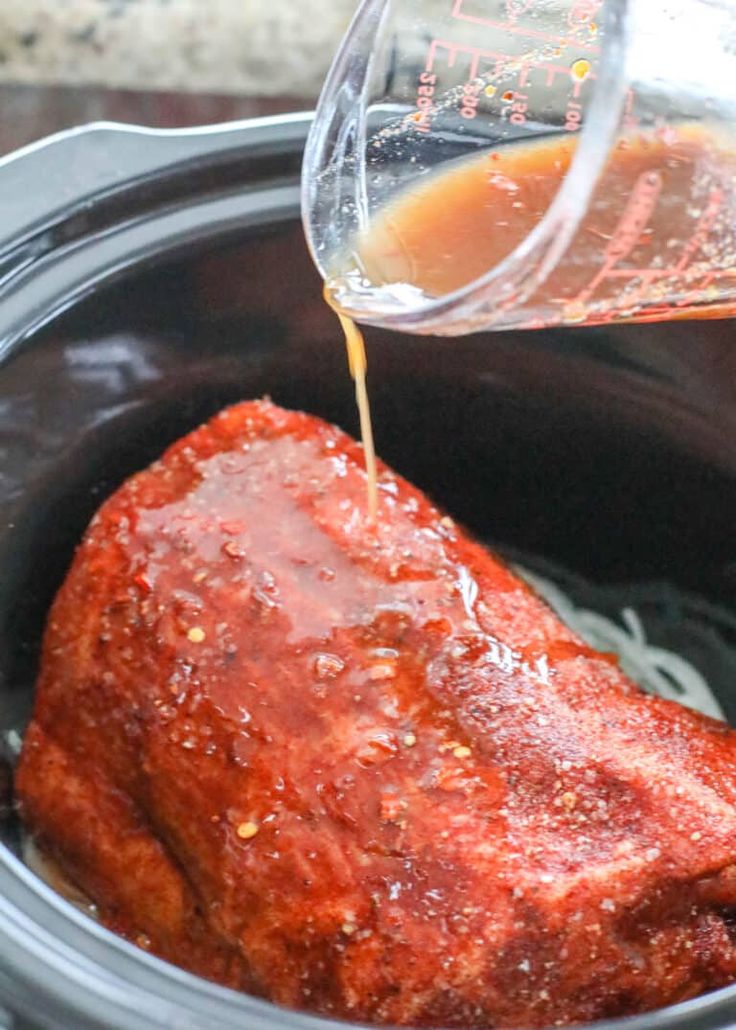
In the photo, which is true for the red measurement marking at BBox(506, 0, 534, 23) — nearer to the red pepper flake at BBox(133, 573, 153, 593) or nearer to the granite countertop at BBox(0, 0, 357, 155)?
the red pepper flake at BBox(133, 573, 153, 593)

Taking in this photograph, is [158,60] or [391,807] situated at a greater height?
[158,60]

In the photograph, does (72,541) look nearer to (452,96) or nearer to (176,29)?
(452,96)

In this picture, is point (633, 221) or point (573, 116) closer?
point (633, 221)

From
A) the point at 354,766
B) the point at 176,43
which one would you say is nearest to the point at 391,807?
the point at 354,766

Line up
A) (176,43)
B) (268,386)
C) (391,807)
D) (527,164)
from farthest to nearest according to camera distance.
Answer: (176,43), (268,386), (527,164), (391,807)

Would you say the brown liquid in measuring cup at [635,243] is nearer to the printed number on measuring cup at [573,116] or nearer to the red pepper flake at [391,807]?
the printed number on measuring cup at [573,116]

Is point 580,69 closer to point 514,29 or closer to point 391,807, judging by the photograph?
point 514,29

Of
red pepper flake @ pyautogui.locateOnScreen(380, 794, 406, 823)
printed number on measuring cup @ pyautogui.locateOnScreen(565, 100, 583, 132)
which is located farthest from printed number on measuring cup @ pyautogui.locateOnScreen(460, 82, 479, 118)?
red pepper flake @ pyautogui.locateOnScreen(380, 794, 406, 823)
